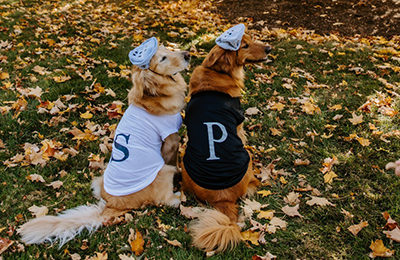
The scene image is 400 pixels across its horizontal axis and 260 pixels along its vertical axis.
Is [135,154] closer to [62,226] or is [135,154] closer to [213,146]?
[213,146]

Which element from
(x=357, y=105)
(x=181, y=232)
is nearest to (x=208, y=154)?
(x=181, y=232)

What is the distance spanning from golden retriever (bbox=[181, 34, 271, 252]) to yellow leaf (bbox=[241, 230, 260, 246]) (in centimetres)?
15

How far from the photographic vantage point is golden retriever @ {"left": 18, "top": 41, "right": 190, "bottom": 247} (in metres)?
2.73

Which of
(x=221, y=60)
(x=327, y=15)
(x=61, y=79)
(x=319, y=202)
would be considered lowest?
(x=61, y=79)

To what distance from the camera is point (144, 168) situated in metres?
3.08

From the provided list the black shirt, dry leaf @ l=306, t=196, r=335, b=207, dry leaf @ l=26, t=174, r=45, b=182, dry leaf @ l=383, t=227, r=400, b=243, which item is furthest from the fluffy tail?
dry leaf @ l=26, t=174, r=45, b=182

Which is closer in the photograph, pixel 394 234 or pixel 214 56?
pixel 394 234

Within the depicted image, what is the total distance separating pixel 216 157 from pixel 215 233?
77cm

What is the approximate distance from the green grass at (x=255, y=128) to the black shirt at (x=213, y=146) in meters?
0.55

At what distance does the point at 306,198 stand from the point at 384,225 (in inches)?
31.5

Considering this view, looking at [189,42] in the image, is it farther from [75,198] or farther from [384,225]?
[384,225]

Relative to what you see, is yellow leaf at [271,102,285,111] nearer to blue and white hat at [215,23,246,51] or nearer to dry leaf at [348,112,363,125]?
dry leaf at [348,112,363,125]

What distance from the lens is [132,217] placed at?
3.08 meters

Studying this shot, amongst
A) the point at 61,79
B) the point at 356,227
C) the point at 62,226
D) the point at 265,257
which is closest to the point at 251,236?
the point at 265,257
